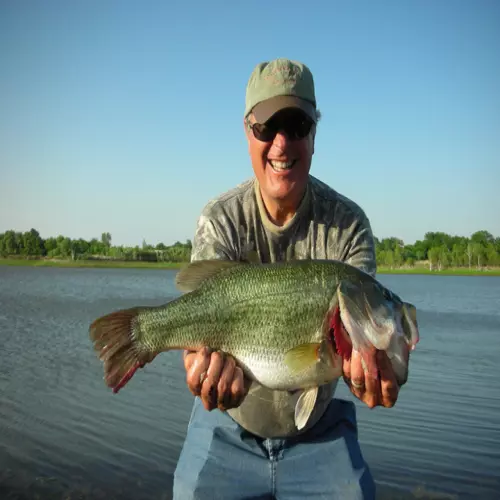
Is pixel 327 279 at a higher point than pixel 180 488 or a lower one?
higher

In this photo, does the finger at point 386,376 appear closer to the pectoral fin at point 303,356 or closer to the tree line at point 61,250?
the pectoral fin at point 303,356

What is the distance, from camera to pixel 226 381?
3488 mm

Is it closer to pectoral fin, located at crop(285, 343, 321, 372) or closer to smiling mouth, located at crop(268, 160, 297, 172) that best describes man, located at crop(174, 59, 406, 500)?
smiling mouth, located at crop(268, 160, 297, 172)

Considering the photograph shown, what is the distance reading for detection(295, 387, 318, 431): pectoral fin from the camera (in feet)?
11.8

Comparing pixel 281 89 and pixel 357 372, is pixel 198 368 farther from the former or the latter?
pixel 281 89

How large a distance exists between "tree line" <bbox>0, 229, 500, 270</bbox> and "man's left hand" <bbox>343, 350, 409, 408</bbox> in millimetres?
113798

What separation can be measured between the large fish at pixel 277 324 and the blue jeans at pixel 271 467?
575 millimetres

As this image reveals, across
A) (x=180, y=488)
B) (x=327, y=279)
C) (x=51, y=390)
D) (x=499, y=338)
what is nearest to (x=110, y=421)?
(x=51, y=390)

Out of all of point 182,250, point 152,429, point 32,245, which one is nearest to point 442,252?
point 182,250

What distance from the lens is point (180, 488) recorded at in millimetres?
3996

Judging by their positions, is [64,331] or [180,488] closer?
[180,488]

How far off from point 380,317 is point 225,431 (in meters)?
1.53

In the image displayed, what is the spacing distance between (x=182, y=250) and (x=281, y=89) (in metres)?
119

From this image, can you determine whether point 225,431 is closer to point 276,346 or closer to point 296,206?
point 276,346
